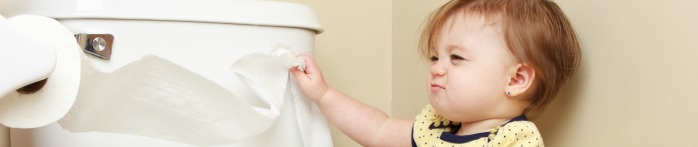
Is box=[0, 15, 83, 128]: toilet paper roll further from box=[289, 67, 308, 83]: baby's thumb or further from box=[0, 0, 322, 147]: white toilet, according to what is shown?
box=[289, 67, 308, 83]: baby's thumb

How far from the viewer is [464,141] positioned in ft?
2.45

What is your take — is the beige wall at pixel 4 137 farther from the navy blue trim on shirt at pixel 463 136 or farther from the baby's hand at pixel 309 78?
the navy blue trim on shirt at pixel 463 136

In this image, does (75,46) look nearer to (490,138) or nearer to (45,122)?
(45,122)

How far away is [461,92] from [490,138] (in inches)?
2.3

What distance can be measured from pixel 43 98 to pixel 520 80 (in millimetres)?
465

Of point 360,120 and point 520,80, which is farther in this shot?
point 360,120

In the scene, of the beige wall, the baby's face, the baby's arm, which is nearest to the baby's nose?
the baby's face

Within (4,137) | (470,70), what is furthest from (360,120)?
(4,137)

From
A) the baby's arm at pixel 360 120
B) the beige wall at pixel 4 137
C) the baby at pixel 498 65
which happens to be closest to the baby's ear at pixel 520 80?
the baby at pixel 498 65

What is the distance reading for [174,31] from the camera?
75 cm

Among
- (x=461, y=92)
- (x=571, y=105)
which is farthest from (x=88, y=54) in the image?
(x=571, y=105)

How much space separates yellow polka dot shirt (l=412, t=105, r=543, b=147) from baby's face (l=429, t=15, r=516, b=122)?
0.03 m

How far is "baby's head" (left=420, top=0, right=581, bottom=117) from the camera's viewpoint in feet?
2.29

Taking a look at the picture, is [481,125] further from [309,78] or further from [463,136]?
[309,78]
